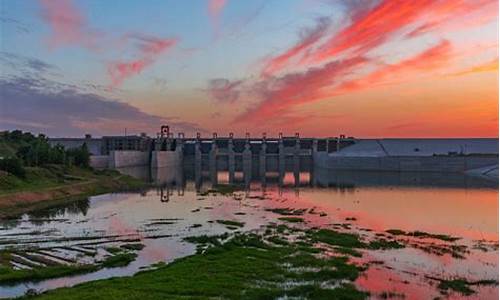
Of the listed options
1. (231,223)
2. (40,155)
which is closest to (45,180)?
(40,155)

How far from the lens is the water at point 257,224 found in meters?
14.2

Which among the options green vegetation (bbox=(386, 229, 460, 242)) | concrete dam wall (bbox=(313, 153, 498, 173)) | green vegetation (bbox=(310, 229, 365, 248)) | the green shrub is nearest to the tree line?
the green shrub

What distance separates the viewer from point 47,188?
37.3m

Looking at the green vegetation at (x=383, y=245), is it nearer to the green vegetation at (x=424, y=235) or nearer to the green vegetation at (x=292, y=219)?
the green vegetation at (x=424, y=235)

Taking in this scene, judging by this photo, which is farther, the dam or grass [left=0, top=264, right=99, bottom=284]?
the dam

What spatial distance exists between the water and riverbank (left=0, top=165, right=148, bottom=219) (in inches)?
73.7

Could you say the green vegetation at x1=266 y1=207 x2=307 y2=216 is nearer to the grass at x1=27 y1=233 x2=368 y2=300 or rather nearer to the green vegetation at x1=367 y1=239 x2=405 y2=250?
the green vegetation at x1=367 y1=239 x2=405 y2=250

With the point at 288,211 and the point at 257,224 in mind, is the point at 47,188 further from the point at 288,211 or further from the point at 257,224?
the point at 257,224

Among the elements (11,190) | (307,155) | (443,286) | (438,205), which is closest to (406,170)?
(307,155)

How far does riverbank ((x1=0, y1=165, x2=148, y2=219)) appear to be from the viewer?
30.8 meters

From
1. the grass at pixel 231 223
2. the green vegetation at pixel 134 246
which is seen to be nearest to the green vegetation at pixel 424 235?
the grass at pixel 231 223

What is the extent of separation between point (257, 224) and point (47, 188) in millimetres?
20638

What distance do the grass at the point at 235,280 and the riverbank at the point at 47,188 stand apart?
56.5ft

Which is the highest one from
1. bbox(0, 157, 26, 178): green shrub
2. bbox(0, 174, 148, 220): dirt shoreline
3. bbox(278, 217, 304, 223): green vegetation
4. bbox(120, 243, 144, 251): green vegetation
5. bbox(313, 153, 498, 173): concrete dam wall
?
bbox(0, 157, 26, 178): green shrub
